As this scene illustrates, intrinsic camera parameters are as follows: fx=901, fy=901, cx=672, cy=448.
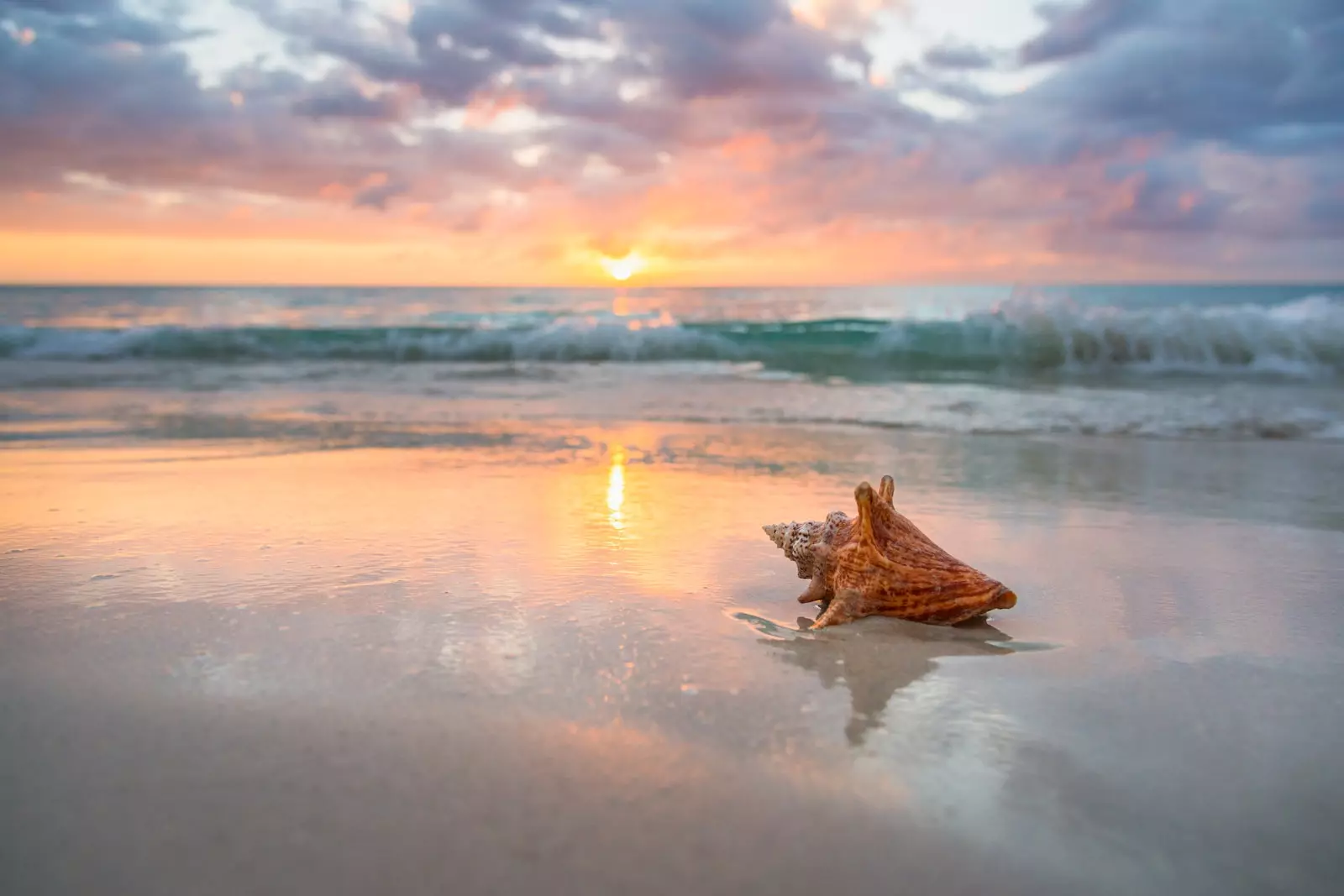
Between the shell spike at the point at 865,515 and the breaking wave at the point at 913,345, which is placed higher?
the breaking wave at the point at 913,345

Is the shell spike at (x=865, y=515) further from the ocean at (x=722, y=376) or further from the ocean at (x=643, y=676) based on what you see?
the ocean at (x=722, y=376)

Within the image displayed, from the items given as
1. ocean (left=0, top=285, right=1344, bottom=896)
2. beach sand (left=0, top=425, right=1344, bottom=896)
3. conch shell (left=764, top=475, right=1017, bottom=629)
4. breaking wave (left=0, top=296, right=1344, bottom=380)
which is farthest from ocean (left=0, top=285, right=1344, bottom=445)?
conch shell (left=764, top=475, right=1017, bottom=629)

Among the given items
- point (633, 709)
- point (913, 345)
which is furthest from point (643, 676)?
point (913, 345)

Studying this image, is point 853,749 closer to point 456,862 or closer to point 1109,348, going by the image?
point 456,862

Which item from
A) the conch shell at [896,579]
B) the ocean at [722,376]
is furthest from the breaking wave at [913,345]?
the conch shell at [896,579]

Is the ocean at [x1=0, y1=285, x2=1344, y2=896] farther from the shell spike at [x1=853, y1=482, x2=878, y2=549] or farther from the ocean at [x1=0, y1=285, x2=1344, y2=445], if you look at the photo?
the ocean at [x1=0, y1=285, x2=1344, y2=445]

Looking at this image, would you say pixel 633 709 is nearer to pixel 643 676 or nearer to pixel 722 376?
pixel 643 676

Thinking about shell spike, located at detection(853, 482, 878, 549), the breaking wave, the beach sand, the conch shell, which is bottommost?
the beach sand
